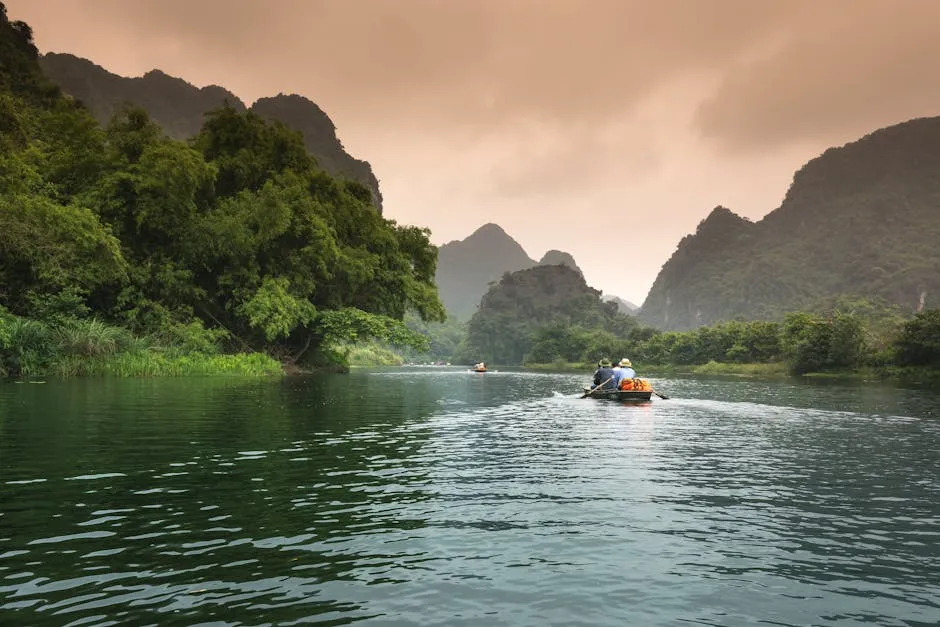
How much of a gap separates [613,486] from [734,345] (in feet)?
296

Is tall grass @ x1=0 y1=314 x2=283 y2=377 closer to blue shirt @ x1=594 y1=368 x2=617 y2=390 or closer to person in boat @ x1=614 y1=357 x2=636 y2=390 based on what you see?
blue shirt @ x1=594 y1=368 x2=617 y2=390

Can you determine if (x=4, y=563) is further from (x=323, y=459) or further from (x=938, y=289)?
(x=938, y=289)

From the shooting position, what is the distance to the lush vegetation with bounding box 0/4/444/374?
3450 centimetres

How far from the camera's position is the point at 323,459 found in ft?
41.4

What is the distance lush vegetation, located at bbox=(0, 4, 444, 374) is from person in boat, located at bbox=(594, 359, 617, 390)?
17.8 metres

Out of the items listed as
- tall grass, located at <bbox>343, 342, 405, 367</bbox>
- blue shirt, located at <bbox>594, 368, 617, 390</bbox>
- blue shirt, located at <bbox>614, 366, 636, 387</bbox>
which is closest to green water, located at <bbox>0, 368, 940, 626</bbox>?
blue shirt, located at <bbox>614, 366, 636, 387</bbox>

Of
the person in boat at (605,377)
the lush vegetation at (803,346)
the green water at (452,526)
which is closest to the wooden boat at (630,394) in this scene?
the person in boat at (605,377)

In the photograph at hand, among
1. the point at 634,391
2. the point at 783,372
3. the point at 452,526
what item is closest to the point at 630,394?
the point at 634,391

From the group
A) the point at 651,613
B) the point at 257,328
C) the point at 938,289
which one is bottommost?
the point at 651,613

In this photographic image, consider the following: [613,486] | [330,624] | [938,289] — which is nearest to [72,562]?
[330,624]

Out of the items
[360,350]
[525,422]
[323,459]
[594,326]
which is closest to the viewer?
[323,459]

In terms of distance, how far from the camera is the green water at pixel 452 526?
5645 millimetres

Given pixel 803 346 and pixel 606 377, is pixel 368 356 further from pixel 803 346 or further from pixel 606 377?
pixel 606 377

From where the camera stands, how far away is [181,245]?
Result: 4266cm
